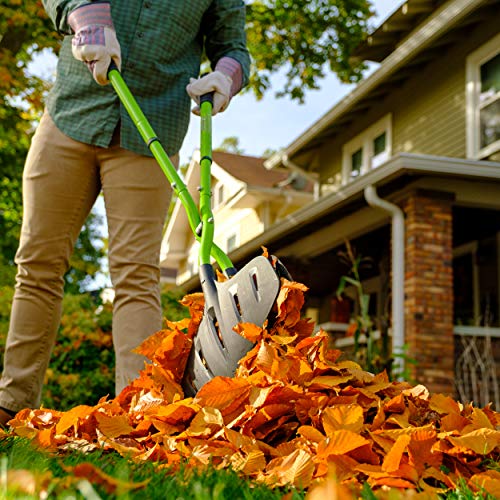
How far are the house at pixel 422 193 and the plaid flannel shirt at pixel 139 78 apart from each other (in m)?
4.48

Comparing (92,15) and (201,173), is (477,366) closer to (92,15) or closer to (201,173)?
(201,173)

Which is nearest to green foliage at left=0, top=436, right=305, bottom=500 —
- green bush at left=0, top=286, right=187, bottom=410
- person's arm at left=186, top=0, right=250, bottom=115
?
person's arm at left=186, top=0, right=250, bottom=115

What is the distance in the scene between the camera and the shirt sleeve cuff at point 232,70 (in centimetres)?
291

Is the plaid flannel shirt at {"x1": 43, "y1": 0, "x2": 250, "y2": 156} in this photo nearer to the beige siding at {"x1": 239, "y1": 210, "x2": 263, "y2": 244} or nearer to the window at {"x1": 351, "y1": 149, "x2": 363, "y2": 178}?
the window at {"x1": 351, "y1": 149, "x2": 363, "y2": 178}

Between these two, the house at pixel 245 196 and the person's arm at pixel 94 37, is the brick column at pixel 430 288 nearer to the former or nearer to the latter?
the person's arm at pixel 94 37

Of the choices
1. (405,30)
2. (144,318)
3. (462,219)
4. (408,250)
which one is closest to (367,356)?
(408,250)

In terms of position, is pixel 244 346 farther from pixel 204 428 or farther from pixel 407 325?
pixel 407 325

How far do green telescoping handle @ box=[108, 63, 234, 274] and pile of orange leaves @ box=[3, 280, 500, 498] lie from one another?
300mm

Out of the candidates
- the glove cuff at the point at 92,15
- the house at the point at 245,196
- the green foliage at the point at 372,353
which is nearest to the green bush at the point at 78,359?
the green foliage at the point at 372,353

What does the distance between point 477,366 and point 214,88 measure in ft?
19.6

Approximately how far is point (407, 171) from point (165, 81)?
466 centimetres

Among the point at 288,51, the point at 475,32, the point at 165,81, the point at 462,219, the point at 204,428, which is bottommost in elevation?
the point at 204,428

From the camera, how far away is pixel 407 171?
714cm

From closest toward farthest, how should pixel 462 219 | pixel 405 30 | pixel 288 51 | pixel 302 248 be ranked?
pixel 462 219
pixel 302 248
pixel 405 30
pixel 288 51
